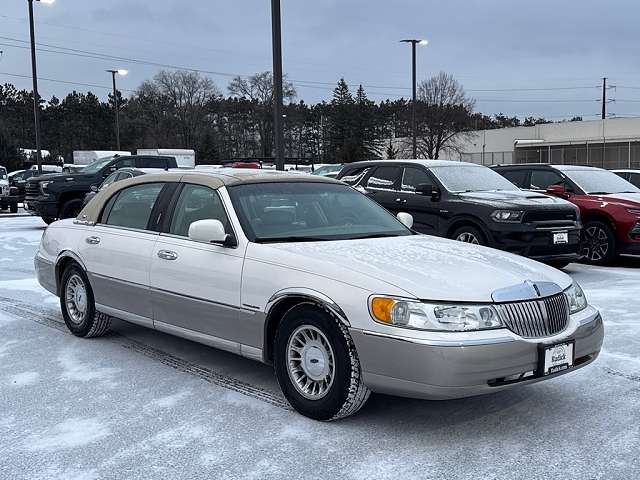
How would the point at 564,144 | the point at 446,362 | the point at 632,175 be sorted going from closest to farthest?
1. the point at 446,362
2. the point at 632,175
3. the point at 564,144

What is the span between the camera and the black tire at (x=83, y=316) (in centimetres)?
609

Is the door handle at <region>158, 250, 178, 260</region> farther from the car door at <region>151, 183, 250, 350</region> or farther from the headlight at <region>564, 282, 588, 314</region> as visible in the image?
the headlight at <region>564, 282, 588, 314</region>

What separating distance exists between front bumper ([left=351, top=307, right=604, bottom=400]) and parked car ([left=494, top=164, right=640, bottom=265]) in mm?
7447

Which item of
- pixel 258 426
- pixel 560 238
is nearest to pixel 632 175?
pixel 560 238

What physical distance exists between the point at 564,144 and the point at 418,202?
156 feet

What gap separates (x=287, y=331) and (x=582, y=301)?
6.17ft

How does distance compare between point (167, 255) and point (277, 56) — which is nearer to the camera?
point (167, 255)

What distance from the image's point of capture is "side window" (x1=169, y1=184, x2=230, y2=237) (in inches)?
196

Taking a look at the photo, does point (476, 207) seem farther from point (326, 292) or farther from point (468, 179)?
point (326, 292)

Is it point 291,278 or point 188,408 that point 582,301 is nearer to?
point 291,278

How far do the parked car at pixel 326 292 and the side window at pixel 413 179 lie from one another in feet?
15.6

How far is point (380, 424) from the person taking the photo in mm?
4055

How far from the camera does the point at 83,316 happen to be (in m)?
6.21

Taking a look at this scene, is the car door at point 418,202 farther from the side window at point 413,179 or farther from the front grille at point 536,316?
the front grille at point 536,316
